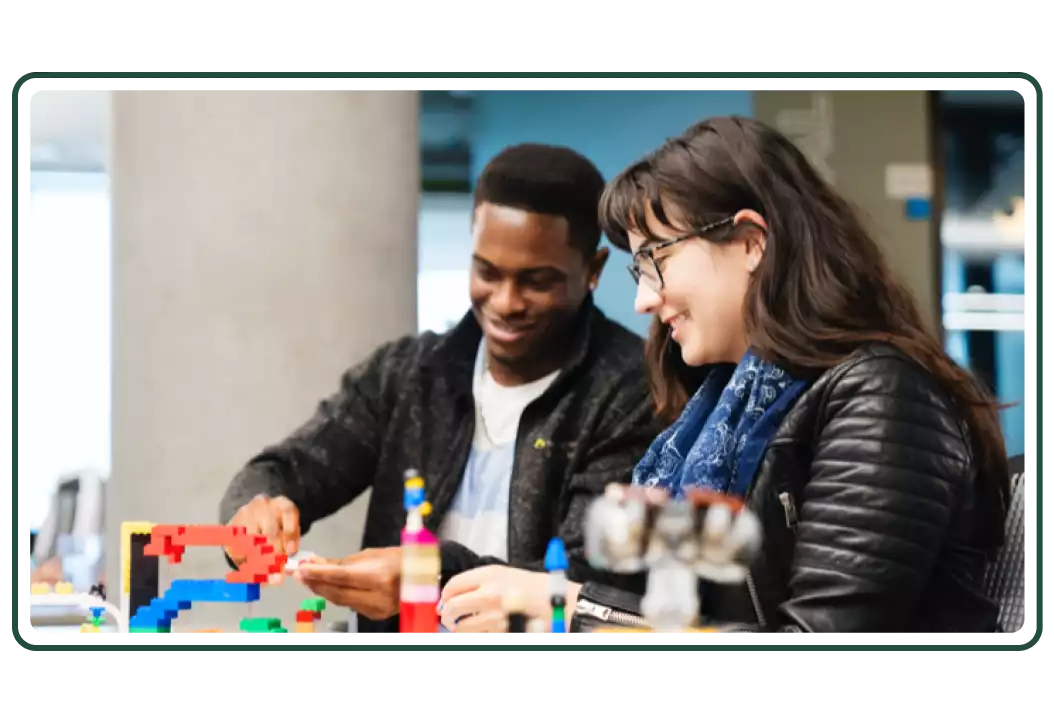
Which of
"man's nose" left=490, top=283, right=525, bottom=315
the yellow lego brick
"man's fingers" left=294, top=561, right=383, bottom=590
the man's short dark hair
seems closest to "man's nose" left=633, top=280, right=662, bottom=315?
the man's short dark hair

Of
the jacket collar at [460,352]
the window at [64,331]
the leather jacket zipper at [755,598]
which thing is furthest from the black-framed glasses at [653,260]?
Result: the window at [64,331]

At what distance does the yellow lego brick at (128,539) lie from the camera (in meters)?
3.05

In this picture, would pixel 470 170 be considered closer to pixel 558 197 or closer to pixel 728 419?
pixel 558 197

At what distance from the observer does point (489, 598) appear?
9.55 feet

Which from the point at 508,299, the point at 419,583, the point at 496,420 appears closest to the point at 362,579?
the point at 419,583

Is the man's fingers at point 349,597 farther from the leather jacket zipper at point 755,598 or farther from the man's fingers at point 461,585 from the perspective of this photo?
the leather jacket zipper at point 755,598

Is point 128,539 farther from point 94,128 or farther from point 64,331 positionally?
point 94,128

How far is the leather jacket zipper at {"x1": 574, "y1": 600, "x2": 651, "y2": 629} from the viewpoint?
2801 mm

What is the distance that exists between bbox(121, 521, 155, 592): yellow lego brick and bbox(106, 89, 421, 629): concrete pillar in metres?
0.11

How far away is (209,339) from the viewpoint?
3180 millimetres

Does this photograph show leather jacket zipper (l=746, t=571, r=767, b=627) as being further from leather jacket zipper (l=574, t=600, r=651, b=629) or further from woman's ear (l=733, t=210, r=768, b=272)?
woman's ear (l=733, t=210, r=768, b=272)

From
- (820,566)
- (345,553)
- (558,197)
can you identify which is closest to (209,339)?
(345,553)

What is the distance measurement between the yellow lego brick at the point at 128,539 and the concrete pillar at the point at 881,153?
152 cm
